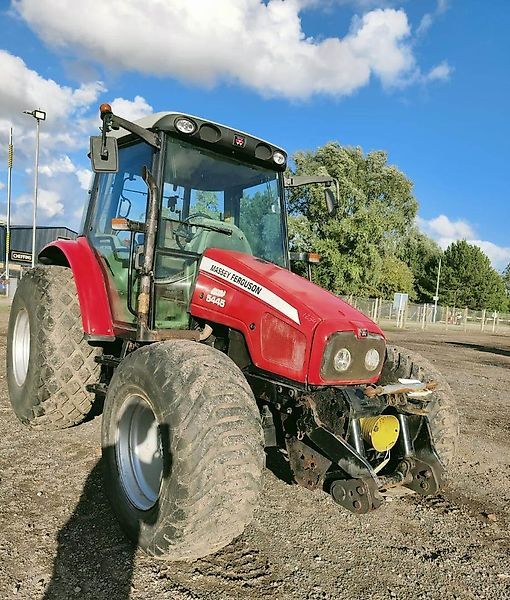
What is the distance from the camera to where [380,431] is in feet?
10.9

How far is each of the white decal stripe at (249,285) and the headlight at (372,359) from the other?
543 millimetres

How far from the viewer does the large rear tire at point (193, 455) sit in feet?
8.61

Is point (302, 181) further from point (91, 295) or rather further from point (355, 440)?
point (355, 440)

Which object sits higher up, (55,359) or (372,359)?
(372,359)

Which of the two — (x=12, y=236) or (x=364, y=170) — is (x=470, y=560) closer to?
(x=12, y=236)

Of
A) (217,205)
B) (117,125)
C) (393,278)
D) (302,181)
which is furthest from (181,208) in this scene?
(393,278)

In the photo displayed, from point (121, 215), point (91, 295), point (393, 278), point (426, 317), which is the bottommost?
point (426, 317)

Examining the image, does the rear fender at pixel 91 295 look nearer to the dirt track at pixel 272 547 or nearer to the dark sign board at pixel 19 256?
the dirt track at pixel 272 547

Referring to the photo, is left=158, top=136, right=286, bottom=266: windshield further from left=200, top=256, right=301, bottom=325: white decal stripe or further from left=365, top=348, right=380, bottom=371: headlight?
left=365, top=348, right=380, bottom=371: headlight

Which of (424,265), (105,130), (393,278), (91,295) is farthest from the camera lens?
(424,265)

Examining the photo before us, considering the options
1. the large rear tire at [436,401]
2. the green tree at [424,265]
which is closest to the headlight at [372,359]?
the large rear tire at [436,401]

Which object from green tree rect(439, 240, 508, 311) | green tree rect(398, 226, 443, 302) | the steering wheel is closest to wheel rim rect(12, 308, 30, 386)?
the steering wheel

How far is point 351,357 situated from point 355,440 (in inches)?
19.4

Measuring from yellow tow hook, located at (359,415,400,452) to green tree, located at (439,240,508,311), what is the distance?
59.4 meters
